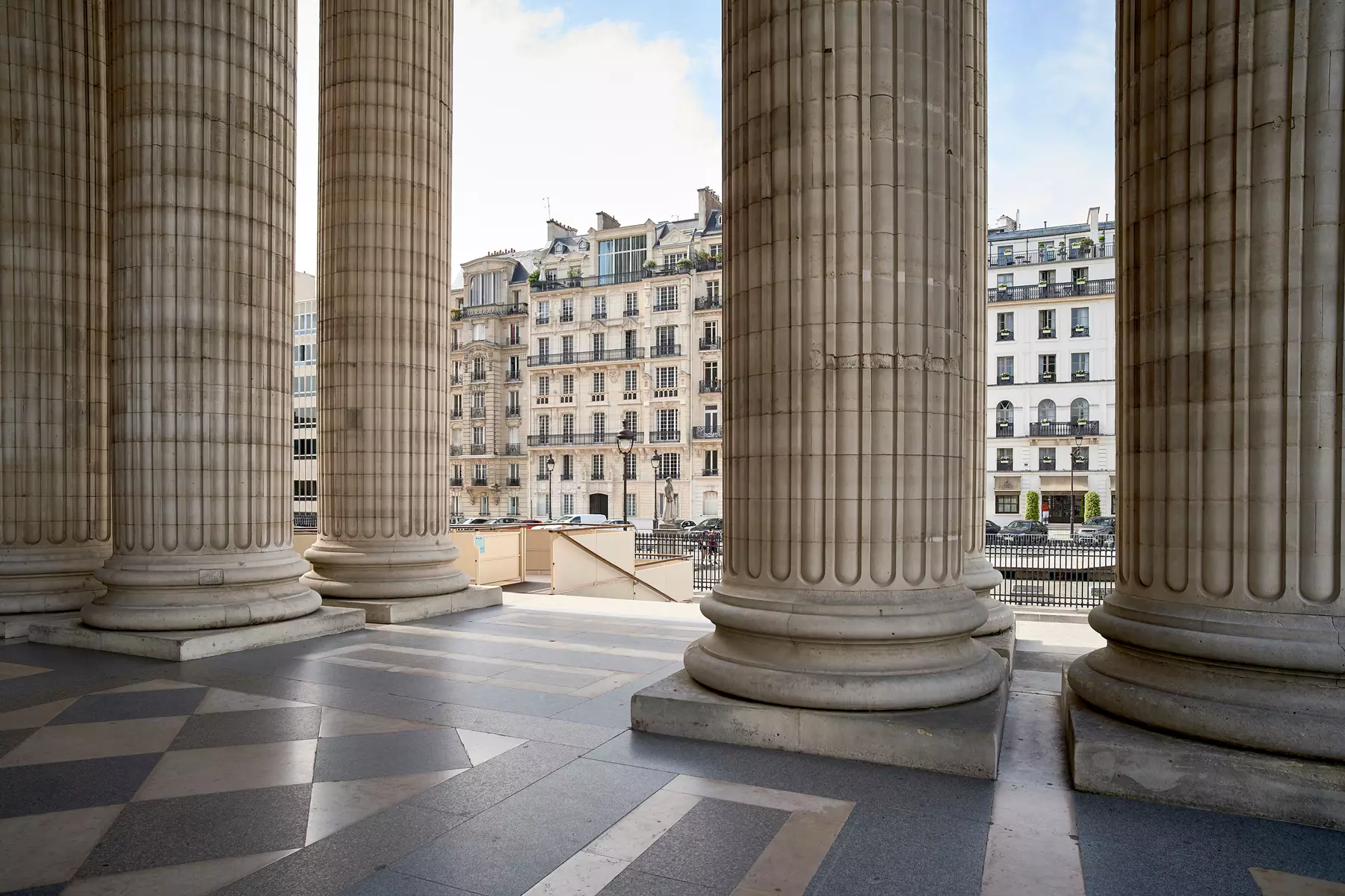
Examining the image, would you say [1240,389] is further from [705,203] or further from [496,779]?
[705,203]

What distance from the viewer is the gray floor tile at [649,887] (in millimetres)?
4027

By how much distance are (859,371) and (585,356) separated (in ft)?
212

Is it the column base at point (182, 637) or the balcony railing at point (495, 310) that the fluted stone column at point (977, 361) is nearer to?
the column base at point (182, 637)

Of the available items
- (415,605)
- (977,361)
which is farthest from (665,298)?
(977,361)

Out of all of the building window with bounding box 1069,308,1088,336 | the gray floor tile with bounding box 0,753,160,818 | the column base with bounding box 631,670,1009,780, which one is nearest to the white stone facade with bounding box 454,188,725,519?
the building window with bounding box 1069,308,1088,336

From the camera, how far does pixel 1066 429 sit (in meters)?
56.4

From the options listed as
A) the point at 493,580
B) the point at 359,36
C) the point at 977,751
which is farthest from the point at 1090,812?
the point at 493,580

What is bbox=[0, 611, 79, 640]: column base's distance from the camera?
10773 mm

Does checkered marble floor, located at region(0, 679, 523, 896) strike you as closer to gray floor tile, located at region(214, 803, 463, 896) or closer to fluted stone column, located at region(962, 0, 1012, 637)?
gray floor tile, located at region(214, 803, 463, 896)

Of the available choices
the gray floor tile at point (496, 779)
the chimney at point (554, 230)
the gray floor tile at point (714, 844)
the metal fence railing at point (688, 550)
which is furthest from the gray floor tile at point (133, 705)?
the chimney at point (554, 230)

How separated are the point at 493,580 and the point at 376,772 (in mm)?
13036

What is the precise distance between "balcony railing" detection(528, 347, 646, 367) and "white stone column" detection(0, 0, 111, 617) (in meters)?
55.8

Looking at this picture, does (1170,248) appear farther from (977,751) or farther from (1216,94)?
(977,751)

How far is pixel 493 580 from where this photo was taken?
18.5 meters
